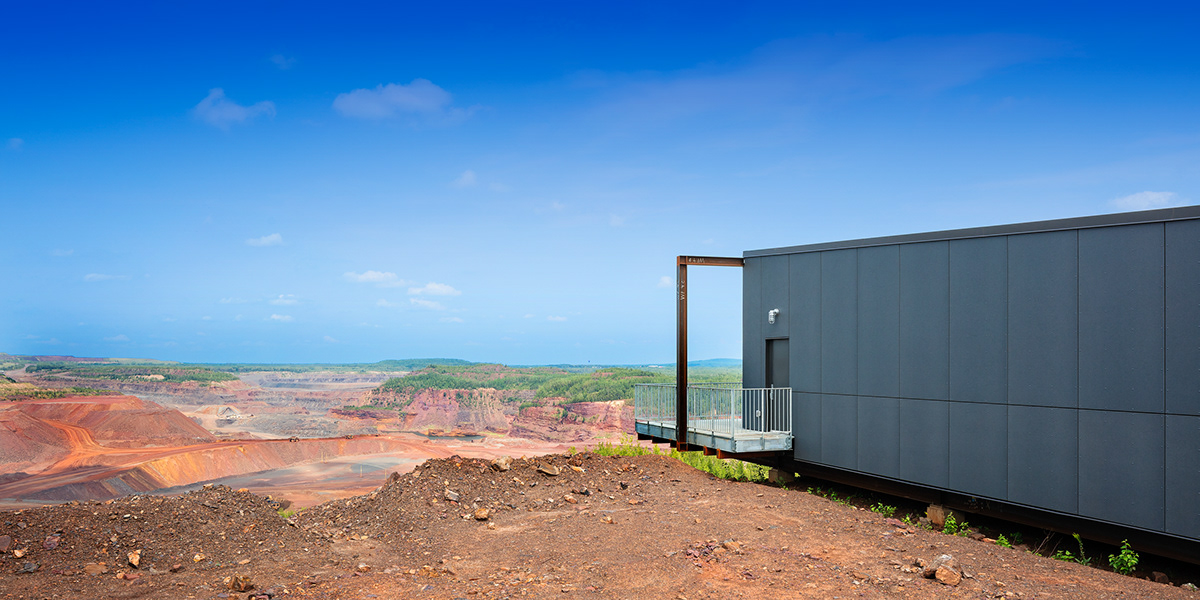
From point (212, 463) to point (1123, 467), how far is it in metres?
20.6

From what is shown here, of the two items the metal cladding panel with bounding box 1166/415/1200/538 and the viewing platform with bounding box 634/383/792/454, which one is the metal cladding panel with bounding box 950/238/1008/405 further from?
the viewing platform with bounding box 634/383/792/454

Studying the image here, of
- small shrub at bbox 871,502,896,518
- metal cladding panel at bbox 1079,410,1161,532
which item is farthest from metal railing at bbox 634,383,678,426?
metal cladding panel at bbox 1079,410,1161,532

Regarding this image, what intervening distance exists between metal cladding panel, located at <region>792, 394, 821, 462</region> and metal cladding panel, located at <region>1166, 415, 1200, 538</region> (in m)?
4.82

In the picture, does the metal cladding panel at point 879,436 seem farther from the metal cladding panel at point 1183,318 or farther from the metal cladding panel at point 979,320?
the metal cladding panel at point 1183,318

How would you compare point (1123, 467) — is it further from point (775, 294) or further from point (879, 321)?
point (775, 294)

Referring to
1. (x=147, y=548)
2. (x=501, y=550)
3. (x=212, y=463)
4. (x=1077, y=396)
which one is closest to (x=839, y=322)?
(x=1077, y=396)

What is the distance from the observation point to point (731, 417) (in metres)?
11.5

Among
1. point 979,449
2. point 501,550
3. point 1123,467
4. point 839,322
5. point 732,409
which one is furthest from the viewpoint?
point 732,409

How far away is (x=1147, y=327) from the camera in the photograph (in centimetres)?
766

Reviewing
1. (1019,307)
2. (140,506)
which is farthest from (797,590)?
(140,506)

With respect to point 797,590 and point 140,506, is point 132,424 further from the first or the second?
point 797,590

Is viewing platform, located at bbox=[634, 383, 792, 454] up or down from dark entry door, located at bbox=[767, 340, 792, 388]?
down

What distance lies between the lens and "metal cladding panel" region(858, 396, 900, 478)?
1026 cm

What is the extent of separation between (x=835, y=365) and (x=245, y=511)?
955 cm
